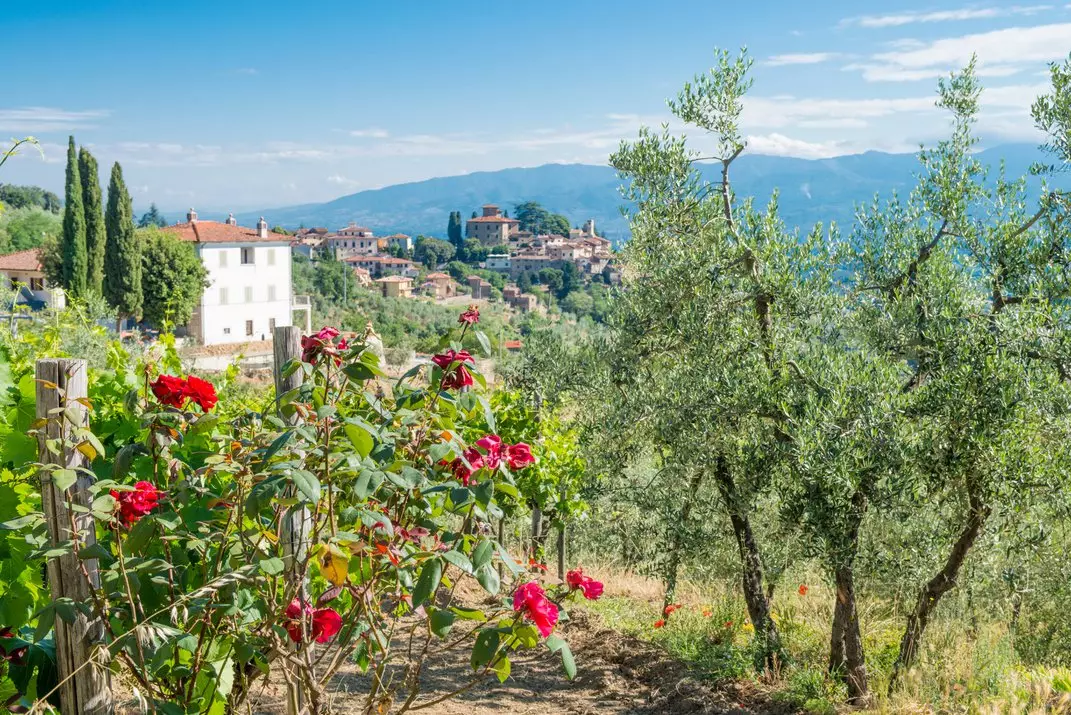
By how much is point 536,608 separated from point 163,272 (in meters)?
42.9

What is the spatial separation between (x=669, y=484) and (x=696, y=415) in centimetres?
126

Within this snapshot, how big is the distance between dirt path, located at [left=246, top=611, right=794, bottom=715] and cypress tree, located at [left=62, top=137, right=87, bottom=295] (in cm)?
3591

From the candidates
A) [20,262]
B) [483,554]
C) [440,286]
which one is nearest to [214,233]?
[20,262]

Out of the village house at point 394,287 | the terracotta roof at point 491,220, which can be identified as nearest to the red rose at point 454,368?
the village house at point 394,287

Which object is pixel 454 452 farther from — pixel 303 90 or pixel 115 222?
pixel 303 90

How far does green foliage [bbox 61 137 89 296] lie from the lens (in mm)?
35625

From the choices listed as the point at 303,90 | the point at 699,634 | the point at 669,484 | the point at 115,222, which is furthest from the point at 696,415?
the point at 303,90

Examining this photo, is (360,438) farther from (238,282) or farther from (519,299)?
(519,299)

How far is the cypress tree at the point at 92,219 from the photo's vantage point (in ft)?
120

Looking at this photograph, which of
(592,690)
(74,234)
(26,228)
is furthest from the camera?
(26,228)

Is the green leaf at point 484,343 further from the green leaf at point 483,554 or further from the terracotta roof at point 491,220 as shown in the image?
the terracotta roof at point 491,220

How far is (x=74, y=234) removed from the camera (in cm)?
3591

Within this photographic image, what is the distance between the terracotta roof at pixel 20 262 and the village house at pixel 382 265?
6648cm

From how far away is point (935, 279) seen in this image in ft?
16.9
